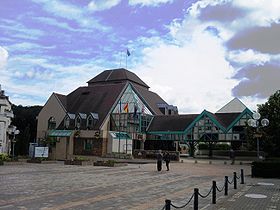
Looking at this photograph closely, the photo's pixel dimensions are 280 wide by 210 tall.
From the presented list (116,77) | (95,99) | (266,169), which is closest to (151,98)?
(116,77)

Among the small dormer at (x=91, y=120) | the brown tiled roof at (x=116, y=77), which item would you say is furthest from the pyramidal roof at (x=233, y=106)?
the small dormer at (x=91, y=120)

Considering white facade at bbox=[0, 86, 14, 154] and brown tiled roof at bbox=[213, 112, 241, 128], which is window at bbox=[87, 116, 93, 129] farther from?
brown tiled roof at bbox=[213, 112, 241, 128]

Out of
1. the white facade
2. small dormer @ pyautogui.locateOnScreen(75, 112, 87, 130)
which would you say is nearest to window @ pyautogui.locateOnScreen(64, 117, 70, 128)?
small dormer @ pyautogui.locateOnScreen(75, 112, 87, 130)

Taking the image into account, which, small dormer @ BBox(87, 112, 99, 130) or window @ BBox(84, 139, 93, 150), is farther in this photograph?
small dormer @ BBox(87, 112, 99, 130)

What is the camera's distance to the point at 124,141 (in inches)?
2105

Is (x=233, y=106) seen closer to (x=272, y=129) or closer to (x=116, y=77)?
(x=116, y=77)

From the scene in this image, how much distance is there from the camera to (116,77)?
233ft

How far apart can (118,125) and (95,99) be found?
26.0 ft

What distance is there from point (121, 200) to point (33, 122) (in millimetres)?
62488

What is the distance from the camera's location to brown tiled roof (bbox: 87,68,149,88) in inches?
2752

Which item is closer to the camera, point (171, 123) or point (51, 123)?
point (171, 123)

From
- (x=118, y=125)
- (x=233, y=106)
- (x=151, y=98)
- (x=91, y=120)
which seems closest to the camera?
(x=91, y=120)

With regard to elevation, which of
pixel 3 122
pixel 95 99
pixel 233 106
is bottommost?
pixel 3 122

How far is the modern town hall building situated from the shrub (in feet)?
81.0
